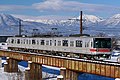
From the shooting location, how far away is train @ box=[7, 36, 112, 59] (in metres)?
45.2

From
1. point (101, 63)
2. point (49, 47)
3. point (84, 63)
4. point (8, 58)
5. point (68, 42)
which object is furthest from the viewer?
point (8, 58)

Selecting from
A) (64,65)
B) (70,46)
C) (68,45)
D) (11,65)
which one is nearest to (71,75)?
(64,65)

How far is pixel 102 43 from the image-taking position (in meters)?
45.5

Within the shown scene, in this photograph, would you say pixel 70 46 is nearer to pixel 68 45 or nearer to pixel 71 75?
pixel 68 45

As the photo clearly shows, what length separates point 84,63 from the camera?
136ft

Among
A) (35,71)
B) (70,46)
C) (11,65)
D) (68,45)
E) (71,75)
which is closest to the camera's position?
(71,75)

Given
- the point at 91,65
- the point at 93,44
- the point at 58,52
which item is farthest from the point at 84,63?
the point at 58,52

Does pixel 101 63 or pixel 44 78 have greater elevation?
pixel 101 63

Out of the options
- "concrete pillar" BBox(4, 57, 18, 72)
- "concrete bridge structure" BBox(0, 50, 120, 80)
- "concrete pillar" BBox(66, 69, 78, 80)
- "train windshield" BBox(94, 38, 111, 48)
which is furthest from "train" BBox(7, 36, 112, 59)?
"concrete pillar" BBox(4, 57, 18, 72)

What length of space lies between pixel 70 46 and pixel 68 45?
2.33ft

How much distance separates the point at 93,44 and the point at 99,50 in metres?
1.22

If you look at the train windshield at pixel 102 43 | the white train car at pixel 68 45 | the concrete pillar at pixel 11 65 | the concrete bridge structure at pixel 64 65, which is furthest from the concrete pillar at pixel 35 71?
the train windshield at pixel 102 43

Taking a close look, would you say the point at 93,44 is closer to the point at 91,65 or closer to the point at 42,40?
the point at 91,65

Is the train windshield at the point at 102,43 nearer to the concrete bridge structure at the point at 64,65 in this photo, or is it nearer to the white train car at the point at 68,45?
the white train car at the point at 68,45
